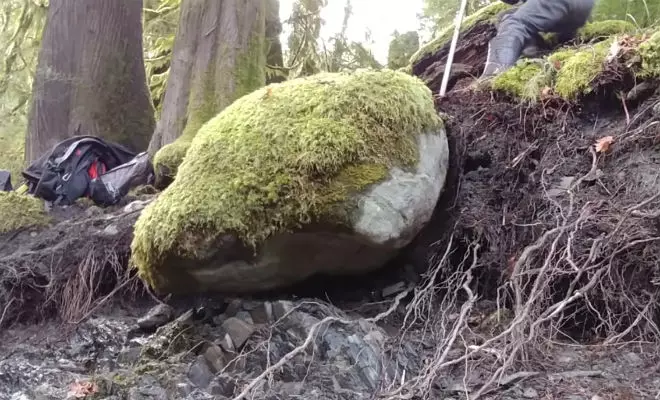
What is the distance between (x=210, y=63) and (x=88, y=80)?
4.67 feet

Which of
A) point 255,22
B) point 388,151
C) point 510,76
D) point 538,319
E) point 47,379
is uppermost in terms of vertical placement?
point 255,22

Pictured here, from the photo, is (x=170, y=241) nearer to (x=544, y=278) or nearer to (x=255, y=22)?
(x=544, y=278)

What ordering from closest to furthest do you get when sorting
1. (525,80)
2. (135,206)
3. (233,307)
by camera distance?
(233,307) → (525,80) → (135,206)

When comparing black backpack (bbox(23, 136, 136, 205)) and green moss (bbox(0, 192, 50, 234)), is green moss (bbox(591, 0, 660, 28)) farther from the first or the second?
green moss (bbox(0, 192, 50, 234))

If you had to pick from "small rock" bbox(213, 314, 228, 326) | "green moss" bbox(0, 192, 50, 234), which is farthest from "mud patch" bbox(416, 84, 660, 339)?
"green moss" bbox(0, 192, 50, 234)

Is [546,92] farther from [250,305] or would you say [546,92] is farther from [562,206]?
[250,305]

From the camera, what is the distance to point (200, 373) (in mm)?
2887

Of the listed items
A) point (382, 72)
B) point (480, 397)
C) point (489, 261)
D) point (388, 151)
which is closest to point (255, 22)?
point (382, 72)

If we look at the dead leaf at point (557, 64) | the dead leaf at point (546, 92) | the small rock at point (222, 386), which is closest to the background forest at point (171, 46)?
the dead leaf at point (557, 64)

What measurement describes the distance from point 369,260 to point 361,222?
1.35ft

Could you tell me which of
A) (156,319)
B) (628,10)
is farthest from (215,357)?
(628,10)

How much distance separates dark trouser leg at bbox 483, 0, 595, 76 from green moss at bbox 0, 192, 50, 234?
146 inches

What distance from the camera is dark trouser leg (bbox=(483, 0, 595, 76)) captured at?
4.86 metres

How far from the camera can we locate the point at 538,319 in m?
2.61
